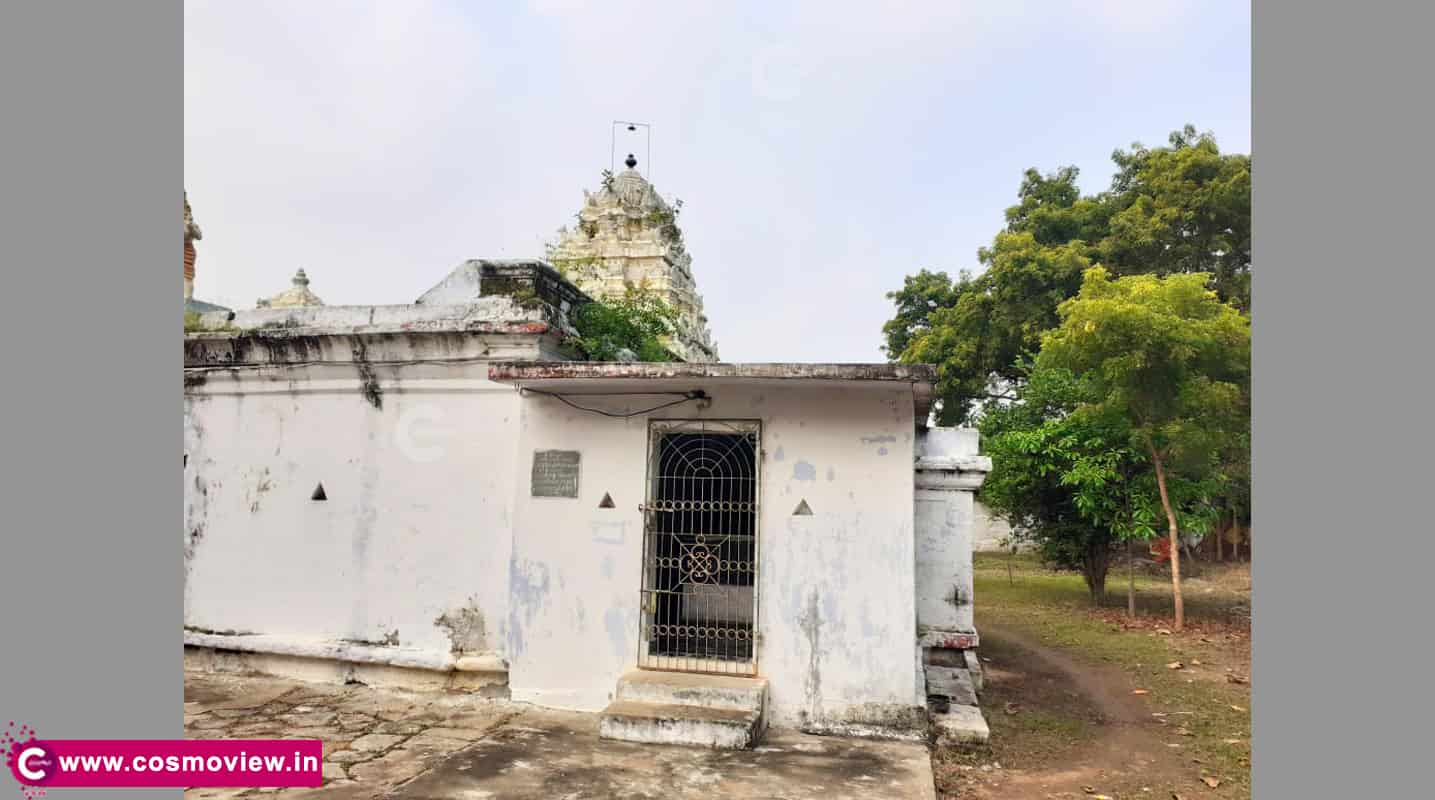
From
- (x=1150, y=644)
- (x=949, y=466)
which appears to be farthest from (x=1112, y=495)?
(x=949, y=466)

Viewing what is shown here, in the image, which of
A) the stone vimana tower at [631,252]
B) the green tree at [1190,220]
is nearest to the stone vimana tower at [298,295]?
the stone vimana tower at [631,252]

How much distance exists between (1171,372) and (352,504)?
10254 millimetres

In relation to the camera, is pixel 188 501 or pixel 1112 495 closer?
pixel 188 501

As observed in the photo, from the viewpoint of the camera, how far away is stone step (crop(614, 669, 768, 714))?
18.5 feet

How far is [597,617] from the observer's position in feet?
20.7

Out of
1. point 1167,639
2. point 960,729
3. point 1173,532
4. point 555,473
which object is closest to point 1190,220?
point 1173,532

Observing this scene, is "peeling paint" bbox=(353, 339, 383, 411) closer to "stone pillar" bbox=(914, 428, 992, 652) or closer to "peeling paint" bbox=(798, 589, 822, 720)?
"peeling paint" bbox=(798, 589, 822, 720)

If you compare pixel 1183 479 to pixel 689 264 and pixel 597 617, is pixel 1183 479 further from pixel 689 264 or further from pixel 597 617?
pixel 689 264

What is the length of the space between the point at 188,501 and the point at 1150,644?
431 inches

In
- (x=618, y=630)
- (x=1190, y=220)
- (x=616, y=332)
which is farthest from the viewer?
(x=1190, y=220)

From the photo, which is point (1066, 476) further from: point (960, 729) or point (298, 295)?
point (298, 295)

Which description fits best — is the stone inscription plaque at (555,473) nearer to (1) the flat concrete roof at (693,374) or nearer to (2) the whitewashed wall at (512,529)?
(2) the whitewashed wall at (512,529)

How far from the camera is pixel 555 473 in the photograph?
6.49m

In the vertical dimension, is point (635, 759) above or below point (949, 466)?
below
